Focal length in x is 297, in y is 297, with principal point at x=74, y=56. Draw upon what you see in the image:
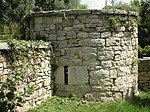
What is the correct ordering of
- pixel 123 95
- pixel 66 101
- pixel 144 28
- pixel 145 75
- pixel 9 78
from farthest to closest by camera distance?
1. pixel 144 28
2. pixel 145 75
3. pixel 123 95
4. pixel 66 101
5. pixel 9 78

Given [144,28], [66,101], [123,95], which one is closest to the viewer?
[66,101]

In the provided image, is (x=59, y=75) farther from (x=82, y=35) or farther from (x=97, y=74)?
(x=82, y=35)

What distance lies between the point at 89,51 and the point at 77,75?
2.30 feet

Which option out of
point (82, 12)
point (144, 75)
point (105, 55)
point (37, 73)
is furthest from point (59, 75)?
point (144, 75)

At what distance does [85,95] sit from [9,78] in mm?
2578

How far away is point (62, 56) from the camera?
312 inches

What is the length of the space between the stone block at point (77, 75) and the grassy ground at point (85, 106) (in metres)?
0.47

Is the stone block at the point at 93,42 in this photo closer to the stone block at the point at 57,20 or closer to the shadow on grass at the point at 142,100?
the stone block at the point at 57,20

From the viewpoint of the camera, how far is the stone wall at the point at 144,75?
9.87 m

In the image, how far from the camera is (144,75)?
32.8 ft

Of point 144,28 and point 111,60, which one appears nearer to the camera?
point 111,60

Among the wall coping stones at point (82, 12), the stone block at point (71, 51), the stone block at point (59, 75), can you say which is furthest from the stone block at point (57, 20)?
the stone block at point (59, 75)

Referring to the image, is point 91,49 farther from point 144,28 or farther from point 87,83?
point 144,28

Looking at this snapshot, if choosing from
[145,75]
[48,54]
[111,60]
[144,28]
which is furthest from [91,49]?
[144,28]
